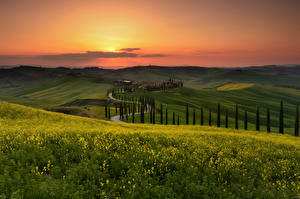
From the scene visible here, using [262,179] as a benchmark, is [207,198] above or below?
above

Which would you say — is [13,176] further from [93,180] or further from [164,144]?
[164,144]

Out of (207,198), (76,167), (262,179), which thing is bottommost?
(262,179)

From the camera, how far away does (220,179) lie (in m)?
9.57

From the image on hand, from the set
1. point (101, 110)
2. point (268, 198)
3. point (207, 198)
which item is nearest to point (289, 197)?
point (268, 198)

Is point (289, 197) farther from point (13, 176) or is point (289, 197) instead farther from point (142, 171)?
point (13, 176)

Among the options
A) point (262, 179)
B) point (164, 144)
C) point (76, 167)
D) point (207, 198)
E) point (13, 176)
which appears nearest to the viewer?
point (207, 198)

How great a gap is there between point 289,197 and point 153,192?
6.09m

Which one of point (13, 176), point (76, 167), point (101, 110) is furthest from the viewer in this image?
point (101, 110)

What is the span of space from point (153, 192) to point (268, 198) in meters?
4.85

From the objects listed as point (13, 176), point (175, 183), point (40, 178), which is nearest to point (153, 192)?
point (175, 183)

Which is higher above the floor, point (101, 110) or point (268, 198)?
point (268, 198)

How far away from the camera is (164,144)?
1438 centimetres

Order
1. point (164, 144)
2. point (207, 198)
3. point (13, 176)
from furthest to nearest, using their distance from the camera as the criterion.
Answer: point (164, 144) → point (13, 176) → point (207, 198)

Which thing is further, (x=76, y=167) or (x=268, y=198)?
(x=76, y=167)
